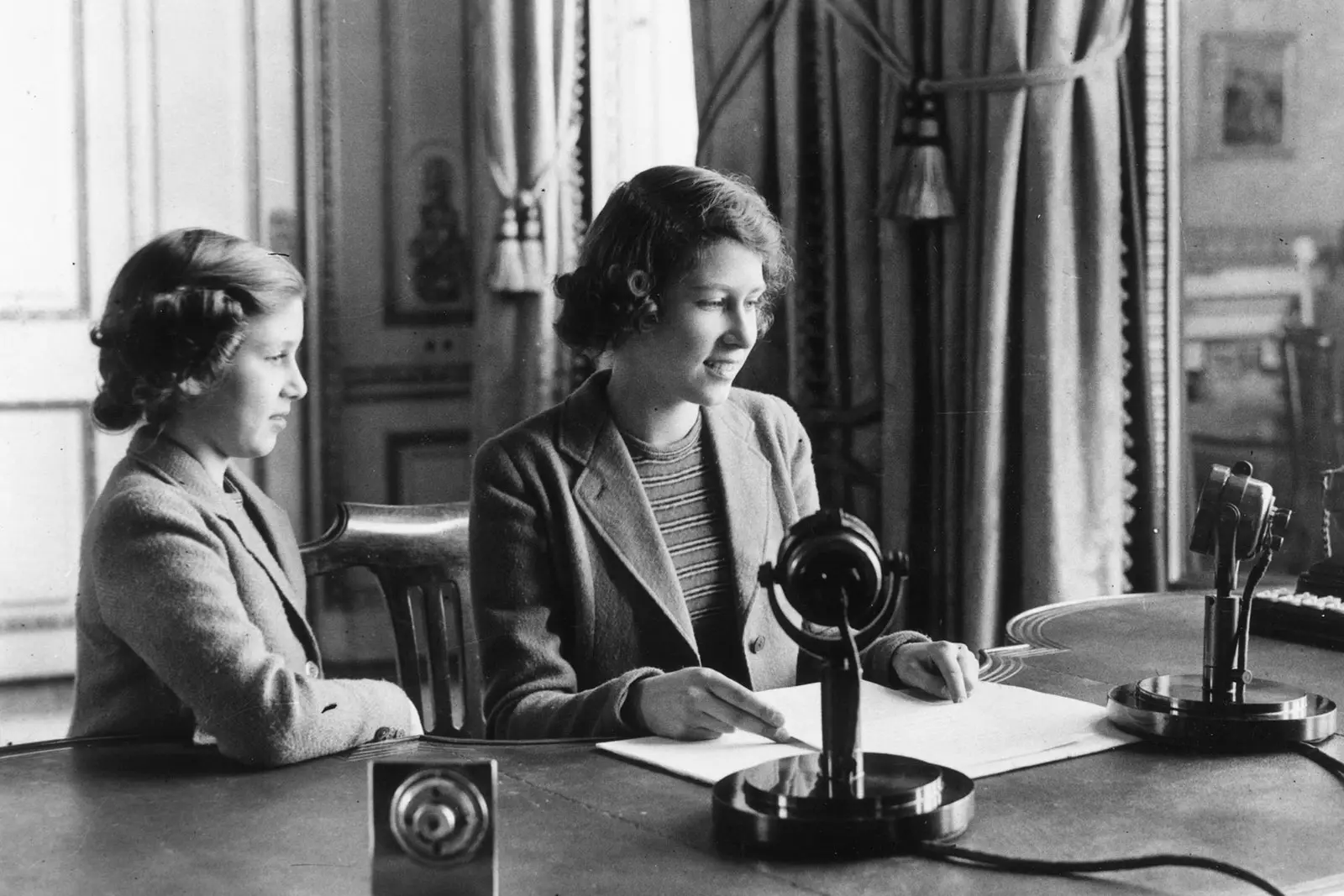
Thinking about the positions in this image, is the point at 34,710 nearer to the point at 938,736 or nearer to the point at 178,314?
the point at 178,314

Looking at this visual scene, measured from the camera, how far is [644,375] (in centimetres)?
204

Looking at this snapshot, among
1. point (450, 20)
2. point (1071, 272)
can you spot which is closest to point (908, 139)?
point (1071, 272)

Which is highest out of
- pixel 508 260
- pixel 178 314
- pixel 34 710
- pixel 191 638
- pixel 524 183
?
pixel 524 183

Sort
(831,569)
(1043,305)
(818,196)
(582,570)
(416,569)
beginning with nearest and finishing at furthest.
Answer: (831,569)
(582,570)
(416,569)
(1043,305)
(818,196)

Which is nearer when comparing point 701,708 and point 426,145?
point 701,708

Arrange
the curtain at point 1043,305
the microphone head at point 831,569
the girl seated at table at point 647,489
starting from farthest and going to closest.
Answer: the curtain at point 1043,305
the girl seated at table at point 647,489
the microphone head at point 831,569

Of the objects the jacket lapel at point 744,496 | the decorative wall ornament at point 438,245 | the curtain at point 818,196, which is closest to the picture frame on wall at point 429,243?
the decorative wall ornament at point 438,245

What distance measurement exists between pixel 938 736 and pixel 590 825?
1.33 feet

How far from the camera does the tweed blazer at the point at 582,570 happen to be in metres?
1.82

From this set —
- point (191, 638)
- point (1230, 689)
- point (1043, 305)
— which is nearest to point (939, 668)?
point (1230, 689)

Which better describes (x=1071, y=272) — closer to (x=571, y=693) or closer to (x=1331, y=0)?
(x=1331, y=0)

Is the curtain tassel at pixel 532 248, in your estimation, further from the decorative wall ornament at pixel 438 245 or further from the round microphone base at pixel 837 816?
the round microphone base at pixel 837 816

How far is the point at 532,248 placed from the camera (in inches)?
182

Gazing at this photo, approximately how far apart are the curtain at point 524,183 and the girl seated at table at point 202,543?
2.69 m
